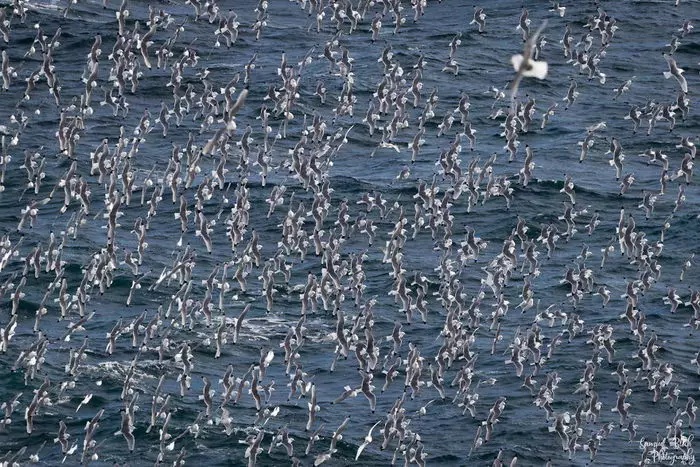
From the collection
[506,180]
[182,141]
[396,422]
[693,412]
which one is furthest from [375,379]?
[182,141]

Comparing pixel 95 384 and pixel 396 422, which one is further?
pixel 95 384

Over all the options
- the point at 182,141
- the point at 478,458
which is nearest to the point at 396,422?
the point at 478,458

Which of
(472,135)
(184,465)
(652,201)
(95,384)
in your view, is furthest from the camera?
(472,135)

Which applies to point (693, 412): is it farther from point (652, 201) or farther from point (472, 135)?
point (472, 135)

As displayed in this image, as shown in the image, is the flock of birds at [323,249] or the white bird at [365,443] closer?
the white bird at [365,443]

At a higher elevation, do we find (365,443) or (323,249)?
(323,249)

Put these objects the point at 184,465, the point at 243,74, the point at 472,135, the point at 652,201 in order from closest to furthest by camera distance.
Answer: the point at 184,465 → the point at 652,201 → the point at 472,135 → the point at 243,74

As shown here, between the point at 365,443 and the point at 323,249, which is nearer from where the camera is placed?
the point at 365,443

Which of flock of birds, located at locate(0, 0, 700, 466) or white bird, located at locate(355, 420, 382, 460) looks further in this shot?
flock of birds, located at locate(0, 0, 700, 466)
